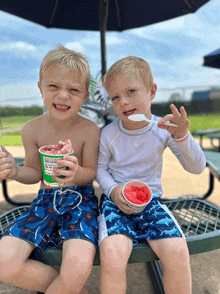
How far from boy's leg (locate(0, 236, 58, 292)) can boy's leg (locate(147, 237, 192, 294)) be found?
0.56 m

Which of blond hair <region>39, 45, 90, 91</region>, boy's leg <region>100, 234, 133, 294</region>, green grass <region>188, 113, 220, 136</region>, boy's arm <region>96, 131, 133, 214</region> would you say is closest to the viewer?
boy's leg <region>100, 234, 133, 294</region>

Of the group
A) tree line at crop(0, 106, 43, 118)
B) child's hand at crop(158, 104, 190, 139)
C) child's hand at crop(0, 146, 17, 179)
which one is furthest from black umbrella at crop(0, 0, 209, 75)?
tree line at crop(0, 106, 43, 118)

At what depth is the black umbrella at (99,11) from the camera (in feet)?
6.98

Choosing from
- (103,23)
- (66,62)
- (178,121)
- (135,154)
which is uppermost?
(103,23)

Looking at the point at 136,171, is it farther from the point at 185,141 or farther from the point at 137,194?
the point at 185,141

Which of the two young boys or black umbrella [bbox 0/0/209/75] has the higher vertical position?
black umbrella [bbox 0/0/209/75]

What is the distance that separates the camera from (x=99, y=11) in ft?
6.84

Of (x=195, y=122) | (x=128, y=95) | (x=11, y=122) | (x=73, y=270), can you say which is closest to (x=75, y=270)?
(x=73, y=270)

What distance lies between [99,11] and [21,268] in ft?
7.36

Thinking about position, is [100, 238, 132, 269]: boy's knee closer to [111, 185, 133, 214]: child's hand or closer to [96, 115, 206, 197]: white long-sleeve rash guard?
[111, 185, 133, 214]: child's hand

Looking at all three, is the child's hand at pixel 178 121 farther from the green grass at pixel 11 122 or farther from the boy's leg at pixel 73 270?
the green grass at pixel 11 122

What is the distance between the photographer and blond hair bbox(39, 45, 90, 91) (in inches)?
50.6

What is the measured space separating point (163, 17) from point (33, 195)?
9.41 ft

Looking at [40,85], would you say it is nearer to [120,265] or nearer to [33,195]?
[120,265]
